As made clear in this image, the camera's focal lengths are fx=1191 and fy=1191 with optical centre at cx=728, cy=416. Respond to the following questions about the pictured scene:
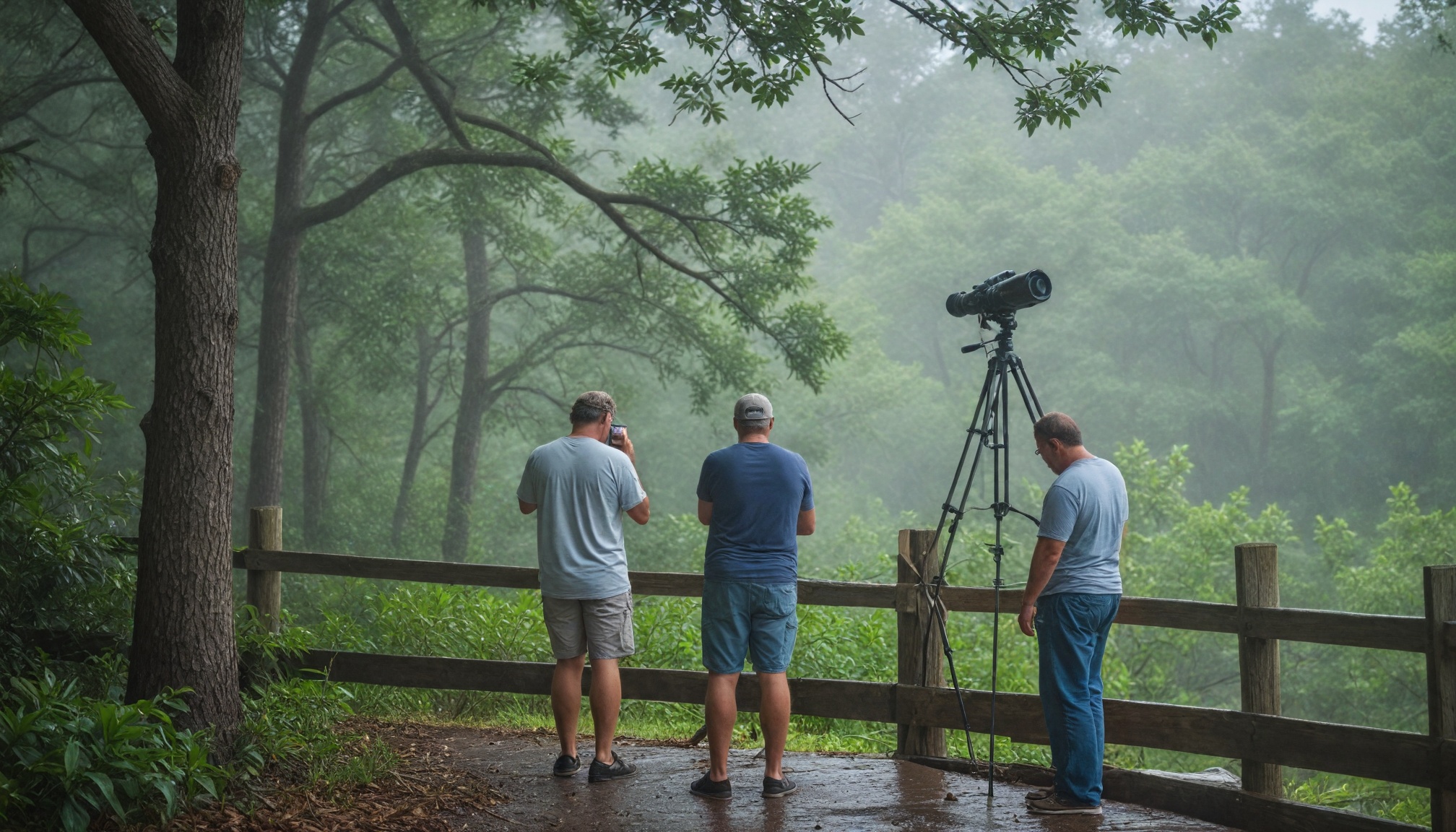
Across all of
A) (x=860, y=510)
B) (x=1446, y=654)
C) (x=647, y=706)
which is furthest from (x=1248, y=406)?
(x=1446, y=654)

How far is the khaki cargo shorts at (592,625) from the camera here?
5.30m

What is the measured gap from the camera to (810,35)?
263 inches

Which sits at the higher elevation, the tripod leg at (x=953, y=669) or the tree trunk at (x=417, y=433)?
the tree trunk at (x=417, y=433)

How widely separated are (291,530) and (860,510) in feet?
57.3

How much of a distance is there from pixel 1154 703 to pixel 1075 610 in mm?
813

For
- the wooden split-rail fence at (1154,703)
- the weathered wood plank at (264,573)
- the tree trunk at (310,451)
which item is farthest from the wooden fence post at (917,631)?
the tree trunk at (310,451)

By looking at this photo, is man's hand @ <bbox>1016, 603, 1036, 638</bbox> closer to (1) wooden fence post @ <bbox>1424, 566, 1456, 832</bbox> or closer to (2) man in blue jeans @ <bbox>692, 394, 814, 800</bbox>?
(2) man in blue jeans @ <bbox>692, 394, 814, 800</bbox>

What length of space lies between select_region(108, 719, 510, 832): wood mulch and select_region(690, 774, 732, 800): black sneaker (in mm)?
839

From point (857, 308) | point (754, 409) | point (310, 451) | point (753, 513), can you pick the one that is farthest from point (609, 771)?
point (857, 308)

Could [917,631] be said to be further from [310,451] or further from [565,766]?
[310,451]

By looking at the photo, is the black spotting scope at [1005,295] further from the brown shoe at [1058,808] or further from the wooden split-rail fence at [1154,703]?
the brown shoe at [1058,808]

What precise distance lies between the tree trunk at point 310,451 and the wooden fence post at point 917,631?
49.0 ft

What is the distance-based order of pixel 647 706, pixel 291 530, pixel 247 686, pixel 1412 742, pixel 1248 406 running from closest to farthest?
pixel 1412 742
pixel 247 686
pixel 647 706
pixel 291 530
pixel 1248 406

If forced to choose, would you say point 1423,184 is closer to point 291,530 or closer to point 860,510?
point 860,510
